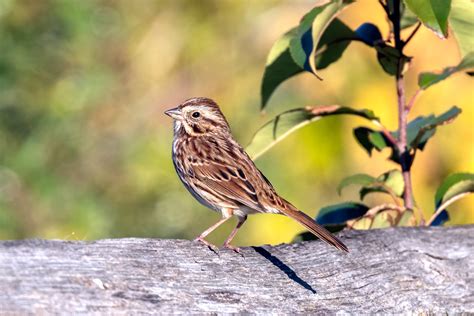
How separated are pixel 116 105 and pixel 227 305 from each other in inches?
226

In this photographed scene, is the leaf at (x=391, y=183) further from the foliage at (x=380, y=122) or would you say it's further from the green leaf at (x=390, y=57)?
the green leaf at (x=390, y=57)

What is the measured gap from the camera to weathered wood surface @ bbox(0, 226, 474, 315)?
2740 millimetres

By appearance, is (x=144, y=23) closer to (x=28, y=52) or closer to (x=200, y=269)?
(x=28, y=52)

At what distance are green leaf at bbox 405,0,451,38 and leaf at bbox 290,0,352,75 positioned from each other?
374 mm

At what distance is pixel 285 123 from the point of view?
14.3ft

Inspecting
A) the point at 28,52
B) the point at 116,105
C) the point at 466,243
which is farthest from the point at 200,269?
the point at 116,105

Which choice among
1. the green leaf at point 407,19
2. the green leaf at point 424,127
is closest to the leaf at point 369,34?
the green leaf at point 407,19

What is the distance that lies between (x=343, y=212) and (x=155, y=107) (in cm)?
463

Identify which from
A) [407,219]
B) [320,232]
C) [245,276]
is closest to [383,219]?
[407,219]

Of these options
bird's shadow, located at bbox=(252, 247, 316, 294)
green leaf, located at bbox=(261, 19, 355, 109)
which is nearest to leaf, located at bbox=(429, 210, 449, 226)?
green leaf, located at bbox=(261, 19, 355, 109)

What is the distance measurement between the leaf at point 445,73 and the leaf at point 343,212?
2.43ft

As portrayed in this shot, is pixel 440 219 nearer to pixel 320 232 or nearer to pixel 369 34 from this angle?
pixel 369 34

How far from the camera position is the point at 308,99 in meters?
8.82

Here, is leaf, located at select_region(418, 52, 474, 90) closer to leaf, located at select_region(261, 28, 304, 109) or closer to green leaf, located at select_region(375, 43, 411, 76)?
green leaf, located at select_region(375, 43, 411, 76)
